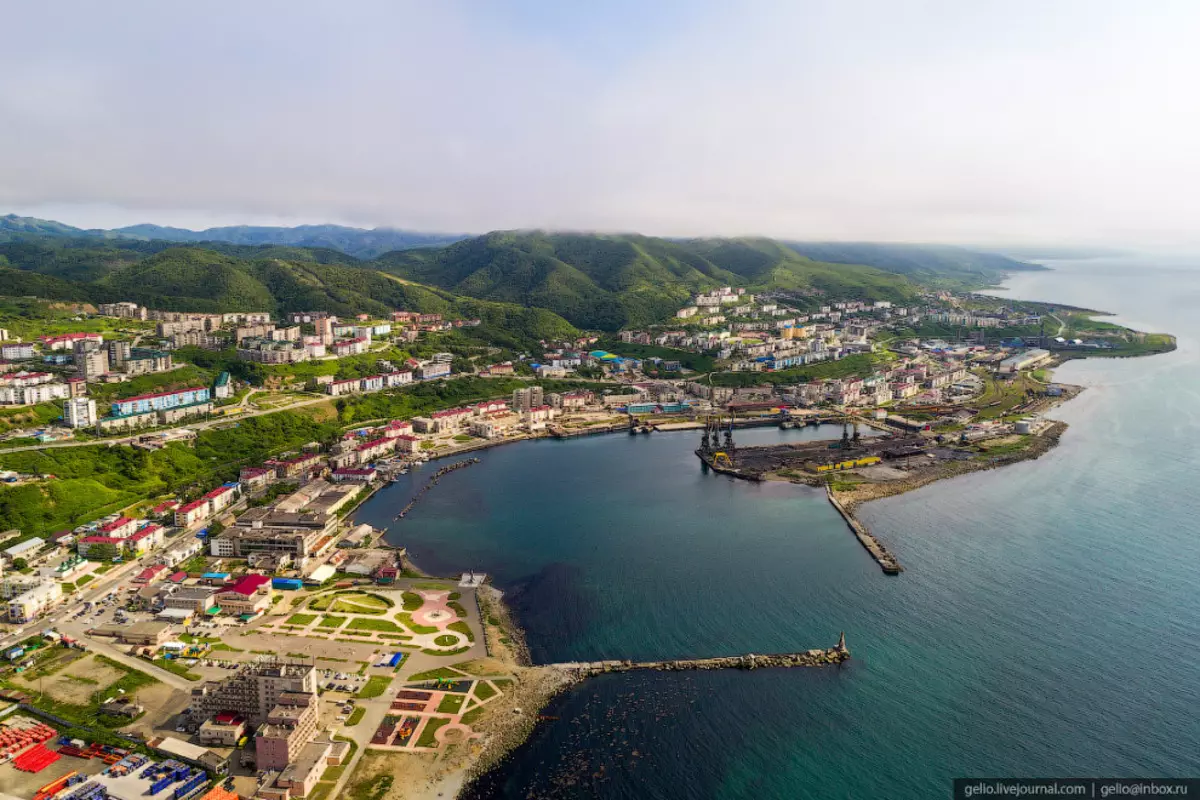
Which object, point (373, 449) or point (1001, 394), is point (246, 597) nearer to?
point (373, 449)

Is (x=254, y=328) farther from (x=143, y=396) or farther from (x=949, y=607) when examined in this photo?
(x=949, y=607)

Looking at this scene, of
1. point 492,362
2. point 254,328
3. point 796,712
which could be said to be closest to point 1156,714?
point 796,712

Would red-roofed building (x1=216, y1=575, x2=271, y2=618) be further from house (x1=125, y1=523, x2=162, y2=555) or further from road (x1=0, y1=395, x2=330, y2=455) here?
road (x1=0, y1=395, x2=330, y2=455)

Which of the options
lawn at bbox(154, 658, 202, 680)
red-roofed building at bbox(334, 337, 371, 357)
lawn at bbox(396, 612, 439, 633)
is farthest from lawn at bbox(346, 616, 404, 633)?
red-roofed building at bbox(334, 337, 371, 357)

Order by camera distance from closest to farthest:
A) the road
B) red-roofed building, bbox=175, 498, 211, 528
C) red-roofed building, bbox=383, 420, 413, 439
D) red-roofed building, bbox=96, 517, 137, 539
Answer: red-roofed building, bbox=96, 517, 137, 539 < red-roofed building, bbox=175, 498, 211, 528 < the road < red-roofed building, bbox=383, 420, 413, 439

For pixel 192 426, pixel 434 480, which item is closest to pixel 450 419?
pixel 434 480

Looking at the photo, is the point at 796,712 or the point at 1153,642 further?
the point at 1153,642
